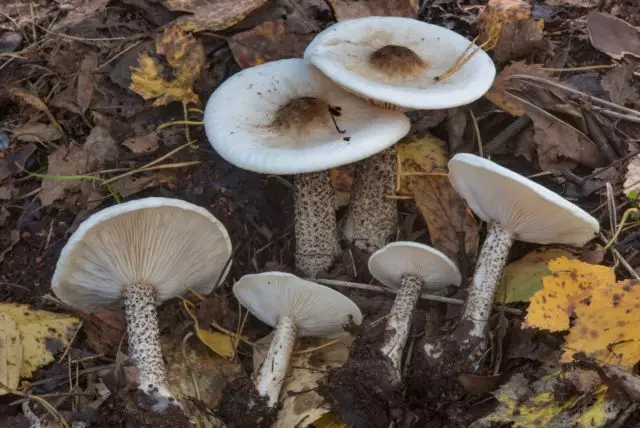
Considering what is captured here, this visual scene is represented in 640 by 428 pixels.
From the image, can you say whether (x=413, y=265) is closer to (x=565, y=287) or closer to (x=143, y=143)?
(x=565, y=287)

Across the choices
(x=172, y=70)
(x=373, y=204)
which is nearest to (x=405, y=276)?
(x=373, y=204)

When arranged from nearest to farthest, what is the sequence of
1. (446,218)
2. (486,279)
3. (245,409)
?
(245,409) < (486,279) < (446,218)

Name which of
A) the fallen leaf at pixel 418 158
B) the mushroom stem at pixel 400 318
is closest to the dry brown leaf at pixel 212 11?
the fallen leaf at pixel 418 158

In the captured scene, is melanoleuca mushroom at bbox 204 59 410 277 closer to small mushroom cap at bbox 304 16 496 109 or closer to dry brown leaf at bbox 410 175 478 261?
small mushroom cap at bbox 304 16 496 109

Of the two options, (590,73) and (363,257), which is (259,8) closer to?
(363,257)

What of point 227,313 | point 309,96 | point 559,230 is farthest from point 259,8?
point 559,230

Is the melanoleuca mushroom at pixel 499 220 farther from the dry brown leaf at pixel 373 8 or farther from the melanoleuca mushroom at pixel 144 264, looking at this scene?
the dry brown leaf at pixel 373 8
